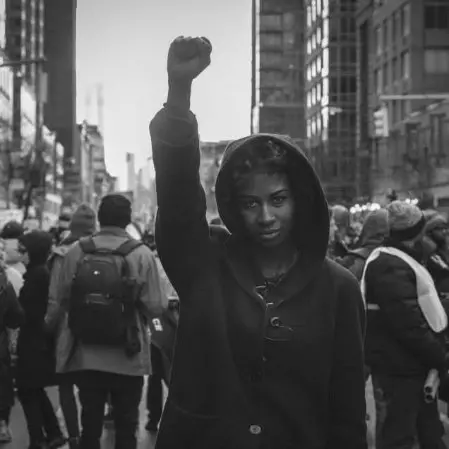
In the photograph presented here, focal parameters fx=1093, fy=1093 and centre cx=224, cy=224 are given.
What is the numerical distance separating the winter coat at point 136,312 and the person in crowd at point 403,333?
1.38 meters

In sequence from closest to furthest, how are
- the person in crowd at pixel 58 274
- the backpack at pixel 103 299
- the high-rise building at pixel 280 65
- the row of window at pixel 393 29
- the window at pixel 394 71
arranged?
1. the backpack at pixel 103 299
2. the person in crowd at pixel 58 274
3. the row of window at pixel 393 29
4. the window at pixel 394 71
5. the high-rise building at pixel 280 65

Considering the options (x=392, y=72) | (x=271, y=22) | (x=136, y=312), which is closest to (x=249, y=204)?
(x=136, y=312)

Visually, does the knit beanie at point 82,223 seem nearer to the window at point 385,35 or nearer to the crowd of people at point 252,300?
the crowd of people at point 252,300

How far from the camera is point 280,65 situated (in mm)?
138375

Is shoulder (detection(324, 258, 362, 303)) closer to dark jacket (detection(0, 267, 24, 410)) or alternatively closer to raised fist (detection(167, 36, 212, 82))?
raised fist (detection(167, 36, 212, 82))

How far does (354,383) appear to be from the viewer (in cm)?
311

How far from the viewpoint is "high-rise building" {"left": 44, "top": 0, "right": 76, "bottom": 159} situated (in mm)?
183500

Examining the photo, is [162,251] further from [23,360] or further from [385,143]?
[385,143]

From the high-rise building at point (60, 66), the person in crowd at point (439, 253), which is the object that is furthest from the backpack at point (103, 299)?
the high-rise building at point (60, 66)

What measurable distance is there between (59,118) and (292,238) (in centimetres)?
18332

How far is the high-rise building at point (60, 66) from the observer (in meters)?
184

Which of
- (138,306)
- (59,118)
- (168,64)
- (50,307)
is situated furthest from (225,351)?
(59,118)

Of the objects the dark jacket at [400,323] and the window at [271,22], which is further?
the window at [271,22]

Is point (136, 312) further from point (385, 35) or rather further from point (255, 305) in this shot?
point (385, 35)
